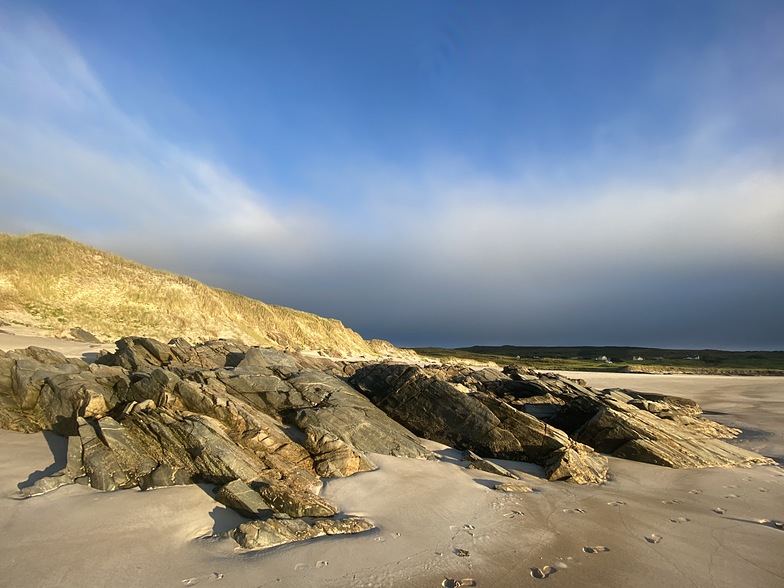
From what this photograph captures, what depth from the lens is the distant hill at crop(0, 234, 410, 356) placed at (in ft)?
145

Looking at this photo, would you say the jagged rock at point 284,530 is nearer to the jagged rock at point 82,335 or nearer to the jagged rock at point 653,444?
the jagged rock at point 653,444

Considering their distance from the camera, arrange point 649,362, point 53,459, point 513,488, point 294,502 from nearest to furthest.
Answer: point 294,502 → point 53,459 → point 513,488 → point 649,362

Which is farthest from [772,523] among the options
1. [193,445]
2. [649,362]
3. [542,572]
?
[649,362]

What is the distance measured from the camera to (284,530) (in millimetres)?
7523

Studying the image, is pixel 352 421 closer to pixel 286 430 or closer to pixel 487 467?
pixel 286 430

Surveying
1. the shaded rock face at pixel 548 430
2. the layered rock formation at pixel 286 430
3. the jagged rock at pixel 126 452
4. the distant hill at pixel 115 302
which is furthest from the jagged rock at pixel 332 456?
the distant hill at pixel 115 302

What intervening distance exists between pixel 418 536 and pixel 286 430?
671 centimetres

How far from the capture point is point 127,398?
501 inches

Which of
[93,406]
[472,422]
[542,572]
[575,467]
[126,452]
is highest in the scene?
[93,406]

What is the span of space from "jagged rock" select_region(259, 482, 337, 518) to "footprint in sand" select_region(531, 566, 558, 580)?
4.05 meters

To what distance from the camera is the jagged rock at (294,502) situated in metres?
8.36

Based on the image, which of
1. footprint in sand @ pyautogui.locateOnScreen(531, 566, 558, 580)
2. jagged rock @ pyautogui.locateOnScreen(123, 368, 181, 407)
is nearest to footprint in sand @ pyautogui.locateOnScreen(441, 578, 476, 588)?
footprint in sand @ pyautogui.locateOnScreen(531, 566, 558, 580)

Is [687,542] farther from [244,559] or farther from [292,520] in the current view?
[244,559]

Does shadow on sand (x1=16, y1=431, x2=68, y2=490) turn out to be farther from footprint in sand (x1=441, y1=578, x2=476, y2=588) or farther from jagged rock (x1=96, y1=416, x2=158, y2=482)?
footprint in sand (x1=441, y1=578, x2=476, y2=588)
